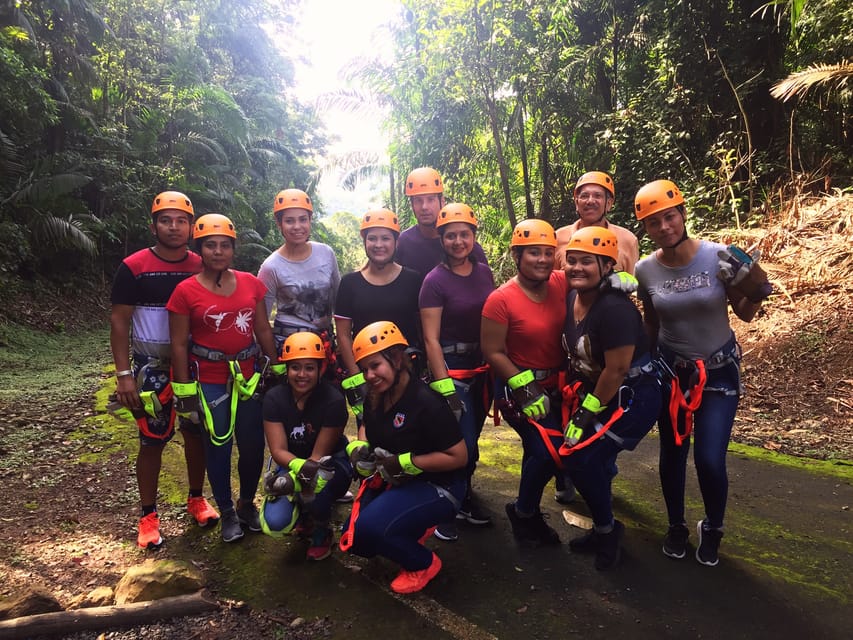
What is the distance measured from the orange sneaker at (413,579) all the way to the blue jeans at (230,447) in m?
1.33

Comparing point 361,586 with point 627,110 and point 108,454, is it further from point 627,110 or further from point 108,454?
point 627,110

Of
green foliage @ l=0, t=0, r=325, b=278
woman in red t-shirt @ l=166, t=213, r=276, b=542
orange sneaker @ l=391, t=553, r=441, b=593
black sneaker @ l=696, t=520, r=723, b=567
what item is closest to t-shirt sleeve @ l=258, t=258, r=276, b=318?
woman in red t-shirt @ l=166, t=213, r=276, b=542

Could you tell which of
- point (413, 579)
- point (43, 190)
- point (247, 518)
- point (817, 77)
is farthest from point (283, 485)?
point (43, 190)

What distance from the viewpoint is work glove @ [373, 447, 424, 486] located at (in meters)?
3.13

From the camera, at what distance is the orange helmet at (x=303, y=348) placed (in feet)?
11.6

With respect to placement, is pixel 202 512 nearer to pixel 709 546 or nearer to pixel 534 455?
pixel 534 455

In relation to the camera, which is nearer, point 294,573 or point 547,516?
point 294,573

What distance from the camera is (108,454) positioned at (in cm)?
540

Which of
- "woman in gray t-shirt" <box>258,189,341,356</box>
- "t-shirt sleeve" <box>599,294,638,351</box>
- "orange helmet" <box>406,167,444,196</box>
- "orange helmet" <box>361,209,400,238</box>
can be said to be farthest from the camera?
"orange helmet" <box>406,167,444,196</box>

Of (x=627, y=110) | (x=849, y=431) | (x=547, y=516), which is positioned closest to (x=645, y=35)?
(x=627, y=110)

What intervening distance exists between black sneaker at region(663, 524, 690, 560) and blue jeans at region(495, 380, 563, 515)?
80 centimetres

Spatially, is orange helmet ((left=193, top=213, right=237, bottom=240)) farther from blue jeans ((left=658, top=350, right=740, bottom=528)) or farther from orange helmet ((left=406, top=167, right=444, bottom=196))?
blue jeans ((left=658, top=350, right=740, bottom=528))

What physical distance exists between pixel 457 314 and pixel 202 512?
2.34 meters

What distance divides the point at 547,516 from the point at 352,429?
2931 mm
